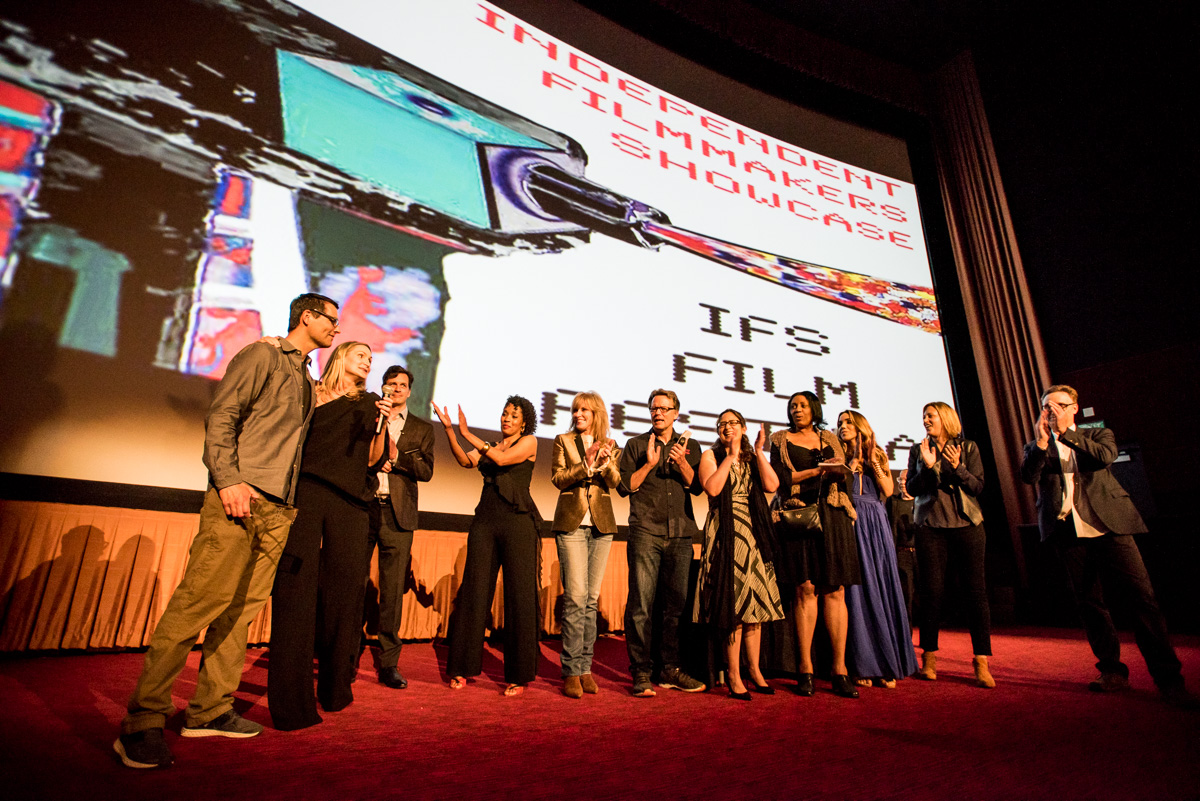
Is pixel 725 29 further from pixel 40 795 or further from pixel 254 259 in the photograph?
pixel 40 795

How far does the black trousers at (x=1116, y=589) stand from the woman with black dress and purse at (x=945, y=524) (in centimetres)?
41

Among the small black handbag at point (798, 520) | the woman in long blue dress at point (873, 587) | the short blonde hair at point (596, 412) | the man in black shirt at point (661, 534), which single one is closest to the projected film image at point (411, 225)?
the short blonde hair at point (596, 412)

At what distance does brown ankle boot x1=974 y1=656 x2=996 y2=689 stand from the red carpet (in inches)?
4.8

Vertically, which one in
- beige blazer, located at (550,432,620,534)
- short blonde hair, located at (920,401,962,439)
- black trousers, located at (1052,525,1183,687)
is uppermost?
short blonde hair, located at (920,401,962,439)

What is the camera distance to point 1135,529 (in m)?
2.87

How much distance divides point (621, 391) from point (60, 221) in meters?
3.46

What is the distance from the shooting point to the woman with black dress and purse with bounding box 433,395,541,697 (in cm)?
279

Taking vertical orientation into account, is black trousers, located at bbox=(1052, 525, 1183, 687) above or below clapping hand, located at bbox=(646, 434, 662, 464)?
below

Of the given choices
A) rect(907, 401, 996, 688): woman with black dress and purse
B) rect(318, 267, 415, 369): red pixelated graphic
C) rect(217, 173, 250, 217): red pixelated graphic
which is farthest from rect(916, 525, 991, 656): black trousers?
rect(217, 173, 250, 217): red pixelated graphic

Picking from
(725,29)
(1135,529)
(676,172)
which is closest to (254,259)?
(676,172)

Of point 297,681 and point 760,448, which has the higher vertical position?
point 760,448

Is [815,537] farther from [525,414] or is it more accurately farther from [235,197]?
[235,197]

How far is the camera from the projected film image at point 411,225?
3.19 meters

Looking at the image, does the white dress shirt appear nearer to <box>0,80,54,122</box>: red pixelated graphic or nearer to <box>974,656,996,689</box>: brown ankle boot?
<box>974,656,996,689</box>: brown ankle boot
